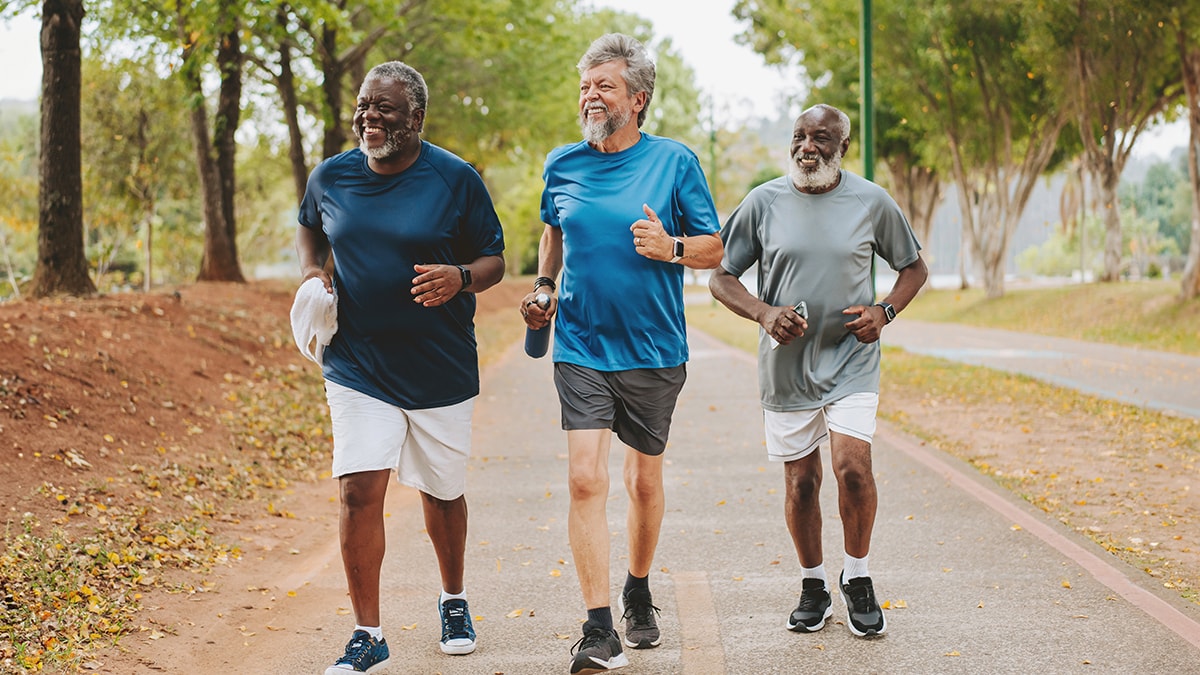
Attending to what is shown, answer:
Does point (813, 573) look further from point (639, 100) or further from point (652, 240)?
point (639, 100)

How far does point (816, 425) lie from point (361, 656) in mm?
2030

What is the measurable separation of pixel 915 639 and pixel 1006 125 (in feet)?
96.9

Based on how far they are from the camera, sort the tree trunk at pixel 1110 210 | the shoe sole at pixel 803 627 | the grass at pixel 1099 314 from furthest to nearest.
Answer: the tree trunk at pixel 1110 210, the grass at pixel 1099 314, the shoe sole at pixel 803 627

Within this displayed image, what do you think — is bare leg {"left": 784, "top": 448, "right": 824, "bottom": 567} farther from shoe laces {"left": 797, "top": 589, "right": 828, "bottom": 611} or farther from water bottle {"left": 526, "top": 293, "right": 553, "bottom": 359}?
water bottle {"left": 526, "top": 293, "right": 553, "bottom": 359}

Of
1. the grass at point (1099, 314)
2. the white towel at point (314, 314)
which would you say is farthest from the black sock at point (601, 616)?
the grass at point (1099, 314)

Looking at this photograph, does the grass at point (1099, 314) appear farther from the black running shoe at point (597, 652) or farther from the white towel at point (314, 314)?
the white towel at point (314, 314)

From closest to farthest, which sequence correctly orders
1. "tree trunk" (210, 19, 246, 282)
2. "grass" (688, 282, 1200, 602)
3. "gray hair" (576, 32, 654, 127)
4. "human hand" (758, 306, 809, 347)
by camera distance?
"gray hair" (576, 32, 654, 127)
"human hand" (758, 306, 809, 347)
"grass" (688, 282, 1200, 602)
"tree trunk" (210, 19, 246, 282)

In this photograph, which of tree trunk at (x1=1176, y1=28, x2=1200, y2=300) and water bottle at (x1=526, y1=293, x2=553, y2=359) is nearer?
water bottle at (x1=526, y1=293, x2=553, y2=359)

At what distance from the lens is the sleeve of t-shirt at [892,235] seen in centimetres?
542

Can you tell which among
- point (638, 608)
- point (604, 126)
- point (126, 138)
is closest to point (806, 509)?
point (638, 608)

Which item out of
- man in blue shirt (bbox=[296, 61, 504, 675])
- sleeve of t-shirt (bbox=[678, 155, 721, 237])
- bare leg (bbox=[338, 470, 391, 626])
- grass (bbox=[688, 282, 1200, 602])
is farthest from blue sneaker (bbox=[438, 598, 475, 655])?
grass (bbox=[688, 282, 1200, 602])

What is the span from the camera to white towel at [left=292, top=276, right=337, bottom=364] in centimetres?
486

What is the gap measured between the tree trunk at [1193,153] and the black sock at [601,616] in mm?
23490

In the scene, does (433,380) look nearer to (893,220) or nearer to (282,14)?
(893,220)
